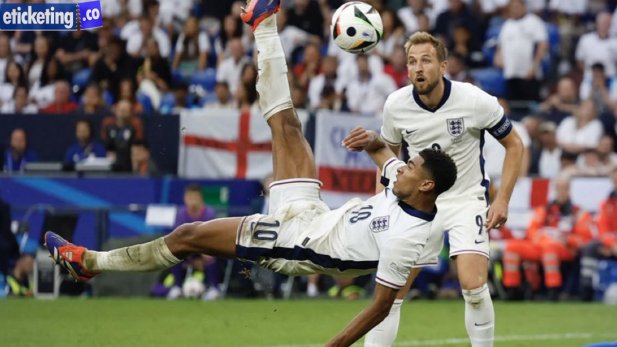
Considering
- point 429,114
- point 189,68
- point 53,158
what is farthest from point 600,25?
point 429,114

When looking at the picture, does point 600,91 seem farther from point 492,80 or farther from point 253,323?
point 253,323

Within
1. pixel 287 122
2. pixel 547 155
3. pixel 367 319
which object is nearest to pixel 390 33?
pixel 547 155

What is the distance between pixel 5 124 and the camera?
62.1 ft

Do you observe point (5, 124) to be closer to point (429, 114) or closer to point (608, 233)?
point (608, 233)

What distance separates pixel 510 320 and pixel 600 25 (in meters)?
7.90

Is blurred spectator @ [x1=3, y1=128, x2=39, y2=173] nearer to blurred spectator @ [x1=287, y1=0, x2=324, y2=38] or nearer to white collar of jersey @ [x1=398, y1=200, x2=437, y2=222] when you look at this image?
blurred spectator @ [x1=287, y1=0, x2=324, y2=38]

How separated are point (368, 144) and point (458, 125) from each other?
0.94 m

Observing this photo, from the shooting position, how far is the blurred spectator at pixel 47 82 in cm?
2023

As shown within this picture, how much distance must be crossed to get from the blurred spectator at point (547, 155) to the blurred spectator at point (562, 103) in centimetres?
62

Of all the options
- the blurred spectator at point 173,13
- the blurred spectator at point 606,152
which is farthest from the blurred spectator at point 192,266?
the blurred spectator at point 606,152

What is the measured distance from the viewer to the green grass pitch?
42.4 ft

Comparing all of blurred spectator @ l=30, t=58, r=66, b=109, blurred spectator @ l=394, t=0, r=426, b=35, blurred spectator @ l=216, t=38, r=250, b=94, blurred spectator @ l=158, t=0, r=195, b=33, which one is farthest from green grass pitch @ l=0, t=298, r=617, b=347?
blurred spectator @ l=158, t=0, r=195, b=33

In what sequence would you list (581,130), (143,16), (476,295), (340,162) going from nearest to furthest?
(476,295) < (340,162) < (581,130) < (143,16)

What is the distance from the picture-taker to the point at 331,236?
933cm
